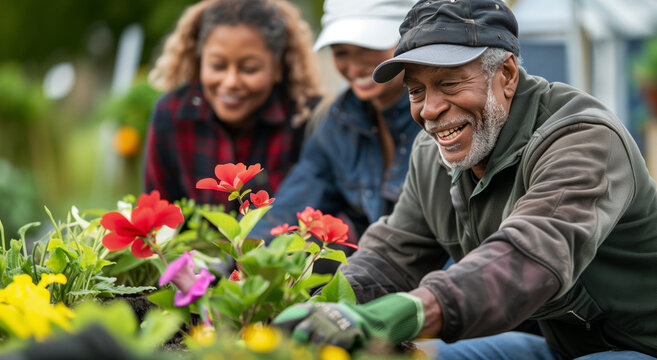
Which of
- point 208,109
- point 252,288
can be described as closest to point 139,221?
point 252,288

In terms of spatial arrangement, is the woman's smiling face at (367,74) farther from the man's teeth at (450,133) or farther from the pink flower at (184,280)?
the pink flower at (184,280)

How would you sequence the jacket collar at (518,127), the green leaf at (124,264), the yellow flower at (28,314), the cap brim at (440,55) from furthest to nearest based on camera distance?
the green leaf at (124,264)
the jacket collar at (518,127)
the cap brim at (440,55)
the yellow flower at (28,314)

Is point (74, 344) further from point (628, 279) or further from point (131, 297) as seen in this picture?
point (628, 279)

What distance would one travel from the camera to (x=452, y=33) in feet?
5.05

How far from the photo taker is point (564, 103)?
1643 millimetres

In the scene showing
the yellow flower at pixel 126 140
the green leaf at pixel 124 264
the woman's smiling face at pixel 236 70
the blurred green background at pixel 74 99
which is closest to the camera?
the green leaf at pixel 124 264

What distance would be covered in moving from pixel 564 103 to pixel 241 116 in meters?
1.75

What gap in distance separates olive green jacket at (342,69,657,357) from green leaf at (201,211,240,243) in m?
0.32

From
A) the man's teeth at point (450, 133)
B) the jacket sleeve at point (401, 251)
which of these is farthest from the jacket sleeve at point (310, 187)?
the man's teeth at point (450, 133)

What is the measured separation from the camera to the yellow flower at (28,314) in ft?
3.37

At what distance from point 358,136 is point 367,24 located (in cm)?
40

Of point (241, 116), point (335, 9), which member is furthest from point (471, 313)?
point (241, 116)

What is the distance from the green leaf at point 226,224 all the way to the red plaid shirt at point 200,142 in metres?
1.85

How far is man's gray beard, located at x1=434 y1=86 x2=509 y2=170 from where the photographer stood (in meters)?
1.62
